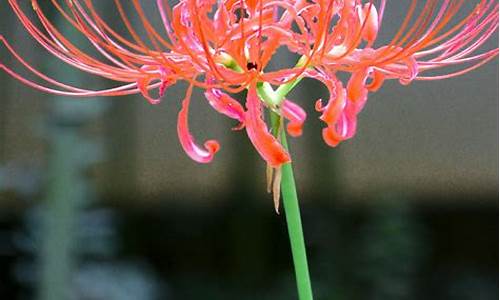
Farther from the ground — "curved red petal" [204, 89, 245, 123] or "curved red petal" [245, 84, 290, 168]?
"curved red petal" [204, 89, 245, 123]

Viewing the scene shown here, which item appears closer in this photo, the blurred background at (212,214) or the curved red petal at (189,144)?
the curved red petal at (189,144)

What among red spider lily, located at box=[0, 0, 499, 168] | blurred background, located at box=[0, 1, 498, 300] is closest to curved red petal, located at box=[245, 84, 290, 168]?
red spider lily, located at box=[0, 0, 499, 168]

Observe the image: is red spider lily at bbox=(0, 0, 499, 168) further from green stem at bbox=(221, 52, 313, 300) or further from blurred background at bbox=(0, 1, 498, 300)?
blurred background at bbox=(0, 1, 498, 300)

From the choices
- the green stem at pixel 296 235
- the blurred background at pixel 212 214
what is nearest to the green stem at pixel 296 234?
the green stem at pixel 296 235

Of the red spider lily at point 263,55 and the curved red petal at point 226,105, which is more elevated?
the red spider lily at point 263,55

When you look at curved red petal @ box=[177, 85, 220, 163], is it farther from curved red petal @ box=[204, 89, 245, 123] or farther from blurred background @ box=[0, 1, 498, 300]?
blurred background @ box=[0, 1, 498, 300]

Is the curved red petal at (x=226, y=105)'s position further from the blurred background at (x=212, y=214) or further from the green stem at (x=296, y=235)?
the blurred background at (x=212, y=214)

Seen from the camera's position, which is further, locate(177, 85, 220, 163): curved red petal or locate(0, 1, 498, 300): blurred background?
locate(0, 1, 498, 300): blurred background

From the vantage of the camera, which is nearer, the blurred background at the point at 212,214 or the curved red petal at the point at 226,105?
the curved red petal at the point at 226,105

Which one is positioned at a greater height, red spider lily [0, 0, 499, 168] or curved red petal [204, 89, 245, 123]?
red spider lily [0, 0, 499, 168]

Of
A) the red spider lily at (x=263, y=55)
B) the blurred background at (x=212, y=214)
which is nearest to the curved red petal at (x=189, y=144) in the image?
the red spider lily at (x=263, y=55)

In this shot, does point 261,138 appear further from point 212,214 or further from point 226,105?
point 212,214

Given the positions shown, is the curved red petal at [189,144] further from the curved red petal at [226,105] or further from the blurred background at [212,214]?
the blurred background at [212,214]
